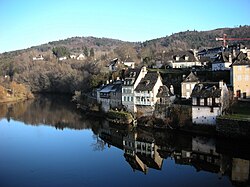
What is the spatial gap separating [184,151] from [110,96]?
22832 millimetres

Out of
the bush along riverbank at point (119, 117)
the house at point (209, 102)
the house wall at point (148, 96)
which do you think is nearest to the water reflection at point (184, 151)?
the house at point (209, 102)

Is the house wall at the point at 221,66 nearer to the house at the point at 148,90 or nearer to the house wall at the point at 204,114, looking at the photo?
the house at the point at 148,90

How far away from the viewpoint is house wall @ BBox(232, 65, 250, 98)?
140 ft

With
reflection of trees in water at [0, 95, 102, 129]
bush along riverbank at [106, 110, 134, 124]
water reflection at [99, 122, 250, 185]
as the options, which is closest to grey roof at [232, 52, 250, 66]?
water reflection at [99, 122, 250, 185]

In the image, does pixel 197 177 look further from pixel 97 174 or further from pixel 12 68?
pixel 12 68

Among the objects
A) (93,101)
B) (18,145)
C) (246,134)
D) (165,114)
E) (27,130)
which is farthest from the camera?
(93,101)

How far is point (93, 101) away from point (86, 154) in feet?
86.1

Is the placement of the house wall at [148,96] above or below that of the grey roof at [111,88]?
below

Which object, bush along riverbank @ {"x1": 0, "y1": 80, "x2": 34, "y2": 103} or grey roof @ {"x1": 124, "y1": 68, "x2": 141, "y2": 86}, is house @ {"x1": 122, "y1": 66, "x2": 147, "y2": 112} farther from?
bush along riverbank @ {"x1": 0, "y1": 80, "x2": 34, "y2": 103}

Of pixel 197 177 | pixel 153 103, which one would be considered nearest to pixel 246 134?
pixel 197 177

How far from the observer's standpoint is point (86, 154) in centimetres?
3294

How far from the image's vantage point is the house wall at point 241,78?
42688 mm

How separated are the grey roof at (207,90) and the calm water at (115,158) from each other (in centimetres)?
539

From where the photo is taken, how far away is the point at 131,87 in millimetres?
46500
